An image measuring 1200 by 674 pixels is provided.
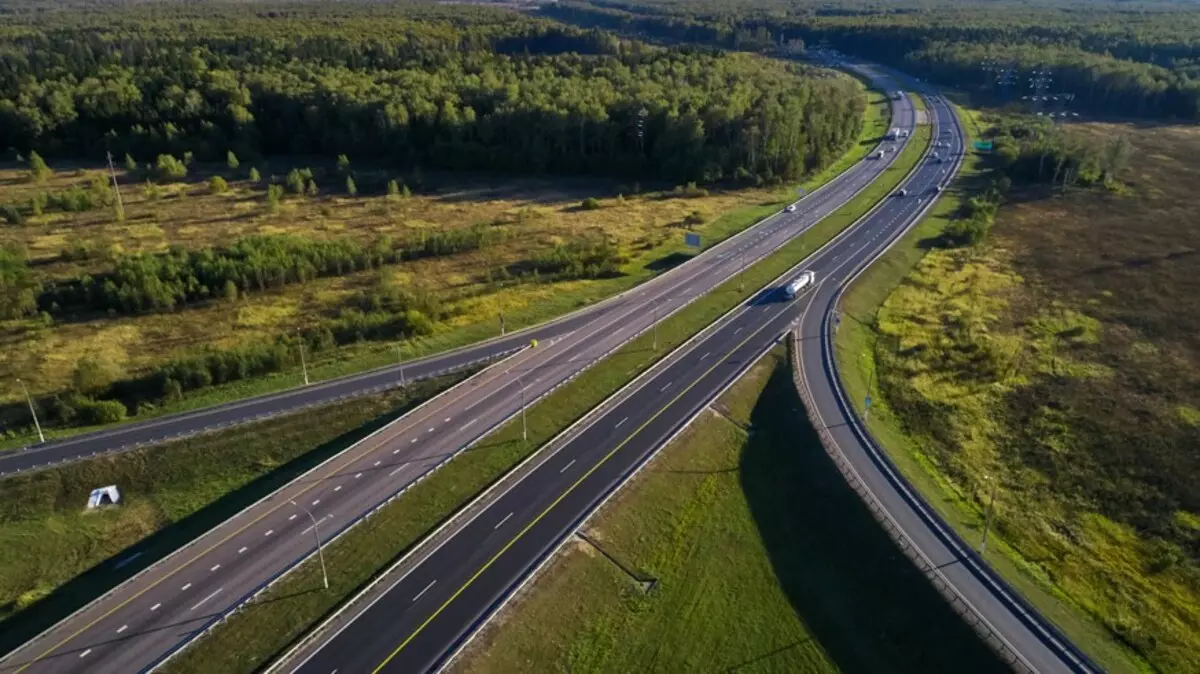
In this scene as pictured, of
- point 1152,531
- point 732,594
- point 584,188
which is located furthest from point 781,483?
point 584,188

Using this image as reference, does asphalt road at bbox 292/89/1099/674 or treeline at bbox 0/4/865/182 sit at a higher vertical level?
treeline at bbox 0/4/865/182

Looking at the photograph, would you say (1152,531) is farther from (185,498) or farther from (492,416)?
(185,498)

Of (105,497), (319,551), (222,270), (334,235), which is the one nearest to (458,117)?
(334,235)

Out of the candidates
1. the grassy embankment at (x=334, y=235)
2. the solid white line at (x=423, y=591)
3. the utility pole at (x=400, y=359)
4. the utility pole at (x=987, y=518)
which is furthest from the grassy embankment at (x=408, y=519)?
the utility pole at (x=987, y=518)

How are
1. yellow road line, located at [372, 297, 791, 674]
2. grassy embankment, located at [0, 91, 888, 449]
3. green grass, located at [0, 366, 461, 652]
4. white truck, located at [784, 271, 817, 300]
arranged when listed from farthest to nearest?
1. white truck, located at [784, 271, 817, 300]
2. grassy embankment, located at [0, 91, 888, 449]
3. green grass, located at [0, 366, 461, 652]
4. yellow road line, located at [372, 297, 791, 674]

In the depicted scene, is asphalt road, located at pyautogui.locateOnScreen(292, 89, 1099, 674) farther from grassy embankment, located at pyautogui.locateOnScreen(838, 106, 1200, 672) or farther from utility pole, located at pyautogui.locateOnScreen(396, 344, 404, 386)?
utility pole, located at pyautogui.locateOnScreen(396, 344, 404, 386)

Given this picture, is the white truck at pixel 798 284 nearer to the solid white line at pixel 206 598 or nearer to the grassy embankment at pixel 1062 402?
the grassy embankment at pixel 1062 402

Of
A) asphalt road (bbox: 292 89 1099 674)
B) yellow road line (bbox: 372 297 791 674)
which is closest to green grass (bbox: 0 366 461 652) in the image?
asphalt road (bbox: 292 89 1099 674)
